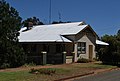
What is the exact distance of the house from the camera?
3194 centimetres

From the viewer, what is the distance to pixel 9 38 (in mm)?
26875

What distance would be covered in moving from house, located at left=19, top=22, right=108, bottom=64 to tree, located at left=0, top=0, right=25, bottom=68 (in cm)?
447

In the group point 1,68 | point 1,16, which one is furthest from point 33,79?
point 1,16

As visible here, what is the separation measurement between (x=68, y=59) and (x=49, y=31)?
5.98m

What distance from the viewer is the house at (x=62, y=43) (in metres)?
31.9

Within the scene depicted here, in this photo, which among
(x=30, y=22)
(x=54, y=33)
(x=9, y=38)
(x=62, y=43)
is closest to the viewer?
(x=9, y=38)

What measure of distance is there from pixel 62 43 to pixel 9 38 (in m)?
6.73

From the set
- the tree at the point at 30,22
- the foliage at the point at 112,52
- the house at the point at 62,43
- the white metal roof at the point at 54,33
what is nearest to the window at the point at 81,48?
the house at the point at 62,43

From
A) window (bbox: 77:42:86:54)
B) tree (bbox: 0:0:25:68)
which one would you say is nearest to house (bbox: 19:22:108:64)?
window (bbox: 77:42:86:54)

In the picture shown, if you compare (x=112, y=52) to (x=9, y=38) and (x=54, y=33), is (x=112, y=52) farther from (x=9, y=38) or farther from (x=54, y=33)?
(x=9, y=38)

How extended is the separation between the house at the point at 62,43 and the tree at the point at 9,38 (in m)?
4.47

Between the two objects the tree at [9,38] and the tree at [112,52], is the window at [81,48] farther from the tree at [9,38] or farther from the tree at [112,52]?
the tree at [9,38]

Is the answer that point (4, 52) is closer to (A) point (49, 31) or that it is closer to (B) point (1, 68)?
(B) point (1, 68)

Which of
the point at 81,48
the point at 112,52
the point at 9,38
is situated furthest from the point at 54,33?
the point at 9,38
